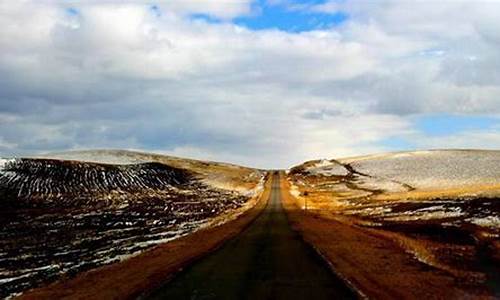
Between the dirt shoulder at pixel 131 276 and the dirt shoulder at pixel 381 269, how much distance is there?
7133mm

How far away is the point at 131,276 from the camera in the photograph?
28.4 meters

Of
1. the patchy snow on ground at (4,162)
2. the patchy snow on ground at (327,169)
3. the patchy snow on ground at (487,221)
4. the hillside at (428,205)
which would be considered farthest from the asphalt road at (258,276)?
the patchy snow on ground at (327,169)

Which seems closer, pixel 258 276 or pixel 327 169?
pixel 258 276

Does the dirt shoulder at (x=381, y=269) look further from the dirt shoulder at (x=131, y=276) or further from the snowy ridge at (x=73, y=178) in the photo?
the snowy ridge at (x=73, y=178)

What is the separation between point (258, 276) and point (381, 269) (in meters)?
6.05

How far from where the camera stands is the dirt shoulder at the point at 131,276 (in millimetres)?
24531

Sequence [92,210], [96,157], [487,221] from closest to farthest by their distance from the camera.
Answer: [487,221], [92,210], [96,157]

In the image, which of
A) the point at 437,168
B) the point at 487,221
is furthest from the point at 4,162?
the point at 487,221

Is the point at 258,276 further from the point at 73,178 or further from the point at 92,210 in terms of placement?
the point at 73,178

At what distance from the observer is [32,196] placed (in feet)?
333

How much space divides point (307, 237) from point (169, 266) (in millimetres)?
15036

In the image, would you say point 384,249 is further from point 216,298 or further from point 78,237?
point 78,237

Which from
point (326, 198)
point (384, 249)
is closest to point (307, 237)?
point (384, 249)

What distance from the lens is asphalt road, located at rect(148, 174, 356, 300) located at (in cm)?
2248
